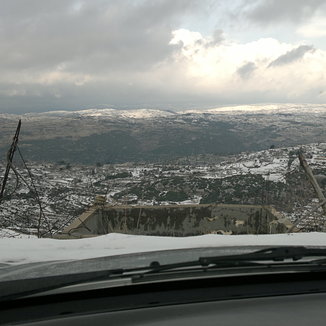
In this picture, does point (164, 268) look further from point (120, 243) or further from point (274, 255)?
point (120, 243)

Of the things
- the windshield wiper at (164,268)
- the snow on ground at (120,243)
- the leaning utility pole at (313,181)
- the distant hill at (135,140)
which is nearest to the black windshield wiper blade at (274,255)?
the windshield wiper at (164,268)

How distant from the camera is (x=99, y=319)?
1.51 m

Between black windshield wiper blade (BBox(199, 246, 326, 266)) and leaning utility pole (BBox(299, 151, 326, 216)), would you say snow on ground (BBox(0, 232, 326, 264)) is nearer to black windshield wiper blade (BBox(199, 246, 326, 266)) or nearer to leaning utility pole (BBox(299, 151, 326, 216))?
leaning utility pole (BBox(299, 151, 326, 216))

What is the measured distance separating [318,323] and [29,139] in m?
56.0

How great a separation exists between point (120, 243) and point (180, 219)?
510cm

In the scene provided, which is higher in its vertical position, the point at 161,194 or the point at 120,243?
the point at 120,243

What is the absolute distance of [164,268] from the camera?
6.54 ft

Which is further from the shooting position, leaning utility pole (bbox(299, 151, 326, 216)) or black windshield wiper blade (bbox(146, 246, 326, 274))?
leaning utility pole (bbox(299, 151, 326, 216))

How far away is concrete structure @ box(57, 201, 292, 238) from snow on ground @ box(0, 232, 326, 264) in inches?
170

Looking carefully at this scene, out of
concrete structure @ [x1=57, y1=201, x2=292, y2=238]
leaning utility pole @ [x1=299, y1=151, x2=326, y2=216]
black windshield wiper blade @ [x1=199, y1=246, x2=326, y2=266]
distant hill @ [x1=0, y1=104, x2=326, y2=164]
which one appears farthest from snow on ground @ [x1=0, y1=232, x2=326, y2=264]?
distant hill @ [x1=0, y1=104, x2=326, y2=164]

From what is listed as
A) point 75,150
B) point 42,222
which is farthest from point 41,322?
point 75,150

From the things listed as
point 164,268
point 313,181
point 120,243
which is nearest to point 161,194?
point 313,181

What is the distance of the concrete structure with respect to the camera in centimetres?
957

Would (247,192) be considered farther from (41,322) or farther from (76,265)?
(41,322)
